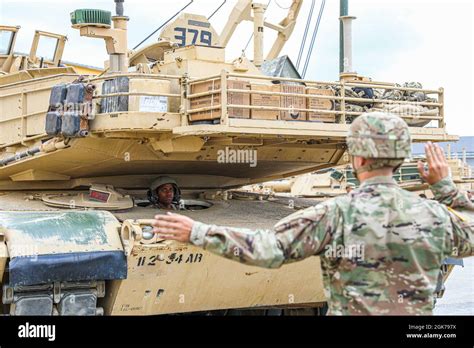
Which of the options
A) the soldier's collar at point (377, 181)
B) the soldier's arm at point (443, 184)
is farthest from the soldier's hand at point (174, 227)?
the soldier's arm at point (443, 184)

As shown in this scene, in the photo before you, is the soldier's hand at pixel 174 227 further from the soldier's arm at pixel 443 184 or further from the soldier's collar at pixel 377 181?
the soldier's arm at pixel 443 184

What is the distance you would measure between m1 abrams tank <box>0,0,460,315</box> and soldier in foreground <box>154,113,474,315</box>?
457cm

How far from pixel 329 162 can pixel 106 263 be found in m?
3.78

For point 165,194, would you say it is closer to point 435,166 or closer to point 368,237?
point 435,166

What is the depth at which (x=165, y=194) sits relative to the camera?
1034 centimetres

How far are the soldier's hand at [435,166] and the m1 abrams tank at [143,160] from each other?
4.11 m

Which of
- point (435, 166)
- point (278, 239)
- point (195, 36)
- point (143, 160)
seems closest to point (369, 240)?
point (278, 239)

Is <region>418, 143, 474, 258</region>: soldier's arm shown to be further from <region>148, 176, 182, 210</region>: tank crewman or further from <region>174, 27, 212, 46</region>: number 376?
<region>174, 27, 212, 46</region>: number 376

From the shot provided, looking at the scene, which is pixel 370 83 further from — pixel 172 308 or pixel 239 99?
pixel 172 308

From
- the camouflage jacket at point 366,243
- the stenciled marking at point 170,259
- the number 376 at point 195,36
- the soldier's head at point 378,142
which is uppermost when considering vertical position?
the number 376 at point 195,36

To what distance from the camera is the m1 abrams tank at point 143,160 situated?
28.4 ft

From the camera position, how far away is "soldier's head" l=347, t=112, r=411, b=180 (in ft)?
13.5

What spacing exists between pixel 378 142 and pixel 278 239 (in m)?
0.64
